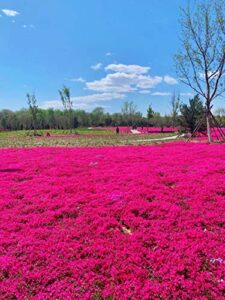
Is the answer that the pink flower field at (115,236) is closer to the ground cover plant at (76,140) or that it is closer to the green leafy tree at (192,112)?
the ground cover plant at (76,140)

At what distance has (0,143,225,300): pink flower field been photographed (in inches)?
157

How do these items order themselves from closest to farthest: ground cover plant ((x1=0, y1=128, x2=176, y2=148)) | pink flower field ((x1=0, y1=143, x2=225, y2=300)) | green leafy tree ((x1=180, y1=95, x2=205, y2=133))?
pink flower field ((x1=0, y1=143, x2=225, y2=300)), ground cover plant ((x1=0, y1=128, x2=176, y2=148)), green leafy tree ((x1=180, y1=95, x2=205, y2=133))

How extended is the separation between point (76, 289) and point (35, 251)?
138 cm

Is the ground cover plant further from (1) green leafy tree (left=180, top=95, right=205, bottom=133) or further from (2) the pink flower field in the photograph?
(2) the pink flower field

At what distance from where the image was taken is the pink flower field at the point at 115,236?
398 cm

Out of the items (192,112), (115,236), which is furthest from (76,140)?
(115,236)

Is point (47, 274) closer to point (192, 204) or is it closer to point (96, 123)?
point (192, 204)

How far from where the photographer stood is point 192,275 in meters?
4.12

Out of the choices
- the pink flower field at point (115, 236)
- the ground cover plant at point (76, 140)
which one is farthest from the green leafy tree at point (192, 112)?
the pink flower field at point (115, 236)

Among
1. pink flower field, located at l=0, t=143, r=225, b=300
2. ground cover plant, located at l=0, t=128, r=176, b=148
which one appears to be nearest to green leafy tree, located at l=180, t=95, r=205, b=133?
ground cover plant, located at l=0, t=128, r=176, b=148

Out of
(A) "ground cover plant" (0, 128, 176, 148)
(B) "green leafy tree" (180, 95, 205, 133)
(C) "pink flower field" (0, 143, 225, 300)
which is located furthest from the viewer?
(B) "green leafy tree" (180, 95, 205, 133)

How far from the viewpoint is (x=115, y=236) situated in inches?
214

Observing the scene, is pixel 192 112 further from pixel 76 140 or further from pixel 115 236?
pixel 115 236

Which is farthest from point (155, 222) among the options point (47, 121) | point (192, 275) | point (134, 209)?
point (47, 121)
